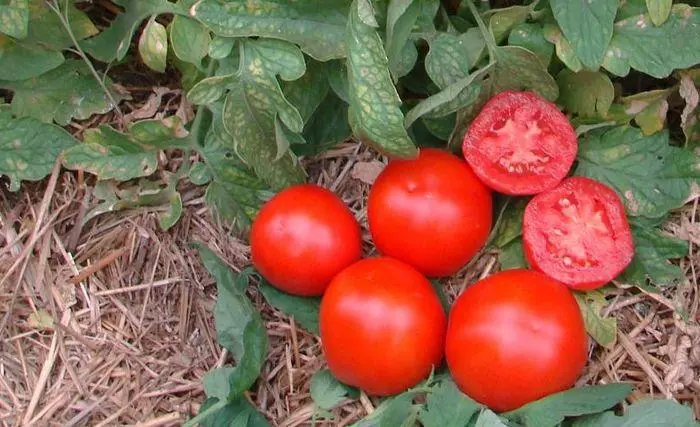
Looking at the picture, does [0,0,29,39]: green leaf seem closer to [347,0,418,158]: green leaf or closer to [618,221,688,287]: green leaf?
[347,0,418,158]: green leaf

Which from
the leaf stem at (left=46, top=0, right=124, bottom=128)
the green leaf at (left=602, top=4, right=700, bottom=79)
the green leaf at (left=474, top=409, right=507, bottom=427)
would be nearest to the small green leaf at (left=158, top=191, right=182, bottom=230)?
the leaf stem at (left=46, top=0, right=124, bottom=128)

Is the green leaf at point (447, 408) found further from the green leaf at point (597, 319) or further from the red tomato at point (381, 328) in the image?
the green leaf at point (597, 319)

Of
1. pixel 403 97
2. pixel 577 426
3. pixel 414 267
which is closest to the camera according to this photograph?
pixel 577 426

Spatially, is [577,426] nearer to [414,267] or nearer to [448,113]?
[414,267]

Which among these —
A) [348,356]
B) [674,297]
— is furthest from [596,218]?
[348,356]

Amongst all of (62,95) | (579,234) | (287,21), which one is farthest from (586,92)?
(62,95)

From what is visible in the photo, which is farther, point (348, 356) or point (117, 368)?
point (117, 368)

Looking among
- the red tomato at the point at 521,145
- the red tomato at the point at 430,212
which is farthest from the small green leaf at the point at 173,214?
the red tomato at the point at 521,145
